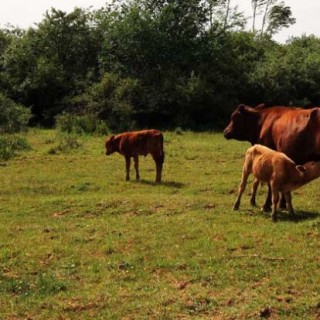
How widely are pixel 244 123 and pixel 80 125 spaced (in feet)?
53.6

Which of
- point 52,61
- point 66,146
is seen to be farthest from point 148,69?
point 66,146

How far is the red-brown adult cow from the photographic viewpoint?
11.4m

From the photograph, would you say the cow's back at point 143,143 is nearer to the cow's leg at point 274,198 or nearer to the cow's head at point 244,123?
the cow's head at point 244,123

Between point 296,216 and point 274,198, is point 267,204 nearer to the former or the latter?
point 296,216

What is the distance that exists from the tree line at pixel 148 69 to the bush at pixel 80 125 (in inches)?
46.2

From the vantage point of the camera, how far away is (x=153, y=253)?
883cm

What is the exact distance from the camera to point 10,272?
27.5ft

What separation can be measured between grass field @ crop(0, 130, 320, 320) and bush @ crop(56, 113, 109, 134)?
497 inches

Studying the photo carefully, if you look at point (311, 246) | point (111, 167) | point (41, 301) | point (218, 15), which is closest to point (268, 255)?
point (311, 246)

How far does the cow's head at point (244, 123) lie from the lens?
13367 millimetres

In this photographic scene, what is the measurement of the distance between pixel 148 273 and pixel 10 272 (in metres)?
2.07

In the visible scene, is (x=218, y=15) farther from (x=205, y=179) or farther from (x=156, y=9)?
(x=205, y=179)

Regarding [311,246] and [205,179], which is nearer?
[311,246]

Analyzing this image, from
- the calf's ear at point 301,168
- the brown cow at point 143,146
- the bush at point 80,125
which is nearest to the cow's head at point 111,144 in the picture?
the brown cow at point 143,146
